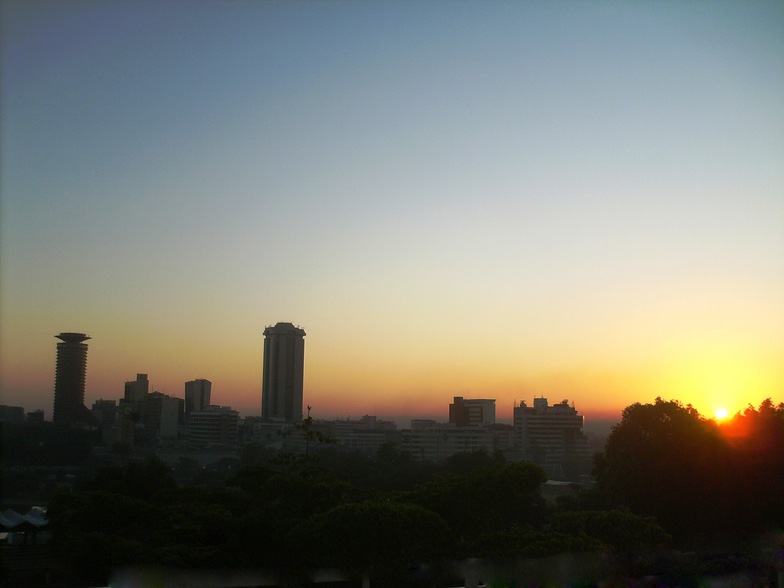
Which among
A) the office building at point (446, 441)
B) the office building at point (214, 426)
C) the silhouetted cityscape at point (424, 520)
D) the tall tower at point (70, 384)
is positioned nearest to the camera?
the silhouetted cityscape at point (424, 520)

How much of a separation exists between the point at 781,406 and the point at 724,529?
382cm

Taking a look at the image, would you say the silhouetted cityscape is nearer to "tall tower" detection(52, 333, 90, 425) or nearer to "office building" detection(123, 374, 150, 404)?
"tall tower" detection(52, 333, 90, 425)

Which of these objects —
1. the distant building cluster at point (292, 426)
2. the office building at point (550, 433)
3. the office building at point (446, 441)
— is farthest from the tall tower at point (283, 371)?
the office building at point (550, 433)

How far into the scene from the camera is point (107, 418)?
45.5m

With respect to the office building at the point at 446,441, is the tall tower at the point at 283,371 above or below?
above

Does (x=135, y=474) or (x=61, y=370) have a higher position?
(x=61, y=370)

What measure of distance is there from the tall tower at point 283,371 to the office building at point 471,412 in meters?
15.4

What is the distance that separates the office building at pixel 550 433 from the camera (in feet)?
214

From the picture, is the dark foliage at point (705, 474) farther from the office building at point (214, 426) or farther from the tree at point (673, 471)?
the office building at point (214, 426)

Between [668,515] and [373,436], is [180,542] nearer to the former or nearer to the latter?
[668,515]

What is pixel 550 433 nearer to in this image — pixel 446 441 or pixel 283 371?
pixel 446 441

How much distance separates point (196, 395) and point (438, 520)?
64678 mm

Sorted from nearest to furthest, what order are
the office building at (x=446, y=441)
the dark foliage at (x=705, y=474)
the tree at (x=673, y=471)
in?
the dark foliage at (x=705, y=474)
the tree at (x=673, y=471)
the office building at (x=446, y=441)

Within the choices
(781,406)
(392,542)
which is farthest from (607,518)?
(781,406)
